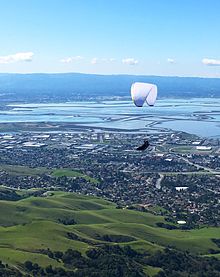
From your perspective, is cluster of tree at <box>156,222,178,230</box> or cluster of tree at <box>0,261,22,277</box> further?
cluster of tree at <box>156,222,178,230</box>

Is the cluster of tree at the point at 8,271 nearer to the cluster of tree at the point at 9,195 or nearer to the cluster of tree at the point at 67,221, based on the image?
the cluster of tree at the point at 67,221

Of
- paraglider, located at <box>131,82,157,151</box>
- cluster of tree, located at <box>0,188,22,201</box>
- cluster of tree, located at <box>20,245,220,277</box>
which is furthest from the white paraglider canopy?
cluster of tree, located at <box>0,188,22,201</box>

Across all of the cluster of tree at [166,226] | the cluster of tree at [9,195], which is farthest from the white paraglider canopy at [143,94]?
the cluster of tree at [9,195]

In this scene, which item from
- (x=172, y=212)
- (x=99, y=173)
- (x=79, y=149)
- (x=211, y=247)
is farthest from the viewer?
(x=79, y=149)

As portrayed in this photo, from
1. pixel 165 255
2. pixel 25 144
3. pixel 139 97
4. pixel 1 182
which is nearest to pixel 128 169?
pixel 1 182

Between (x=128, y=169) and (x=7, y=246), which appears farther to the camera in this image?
(x=128, y=169)

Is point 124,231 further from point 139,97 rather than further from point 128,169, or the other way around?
point 128,169

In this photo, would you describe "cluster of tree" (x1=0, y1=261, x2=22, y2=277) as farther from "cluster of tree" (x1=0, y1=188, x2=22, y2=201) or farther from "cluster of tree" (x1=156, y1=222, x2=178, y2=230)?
"cluster of tree" (x1=0, y1=188, x2=22, y2=201)
